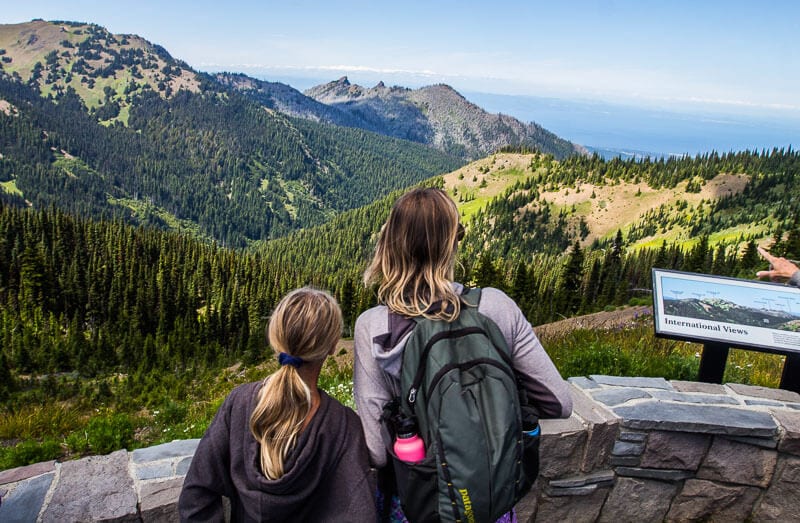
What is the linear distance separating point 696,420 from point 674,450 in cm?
40

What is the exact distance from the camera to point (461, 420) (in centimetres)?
263

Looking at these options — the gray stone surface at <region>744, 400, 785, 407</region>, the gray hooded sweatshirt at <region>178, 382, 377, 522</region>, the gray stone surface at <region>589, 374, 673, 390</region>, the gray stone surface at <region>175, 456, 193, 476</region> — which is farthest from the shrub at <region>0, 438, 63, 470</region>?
the gray stone surface at <region>744, 400, 785, 407</region>

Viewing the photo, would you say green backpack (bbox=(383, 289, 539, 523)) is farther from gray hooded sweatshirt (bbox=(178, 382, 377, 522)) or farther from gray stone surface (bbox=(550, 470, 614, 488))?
gray stone surface (bbox=(550, 470, 614, 488))

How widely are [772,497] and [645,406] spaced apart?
1694 mm

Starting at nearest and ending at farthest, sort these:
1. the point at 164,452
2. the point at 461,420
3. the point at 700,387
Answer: the point at 461,420
the point at 164,452
the point at 700,387

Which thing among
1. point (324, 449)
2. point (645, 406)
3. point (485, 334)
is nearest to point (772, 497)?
point (645, 406)

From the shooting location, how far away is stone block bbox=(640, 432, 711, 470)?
16.5 feet

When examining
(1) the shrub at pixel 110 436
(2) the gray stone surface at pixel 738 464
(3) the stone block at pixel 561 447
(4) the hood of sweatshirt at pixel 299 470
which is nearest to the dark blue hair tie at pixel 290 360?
(4) the hood of sweatshirt at pixel 299 470

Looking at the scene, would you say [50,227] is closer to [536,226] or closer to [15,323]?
[15,323]

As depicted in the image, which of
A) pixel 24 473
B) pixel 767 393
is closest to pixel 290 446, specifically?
pixel 24 473

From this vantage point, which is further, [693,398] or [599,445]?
[693,398]

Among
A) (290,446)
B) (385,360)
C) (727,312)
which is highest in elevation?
(385,360)

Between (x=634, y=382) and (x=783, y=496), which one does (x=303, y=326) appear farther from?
(x=783, y=496)

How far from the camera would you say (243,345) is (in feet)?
276
